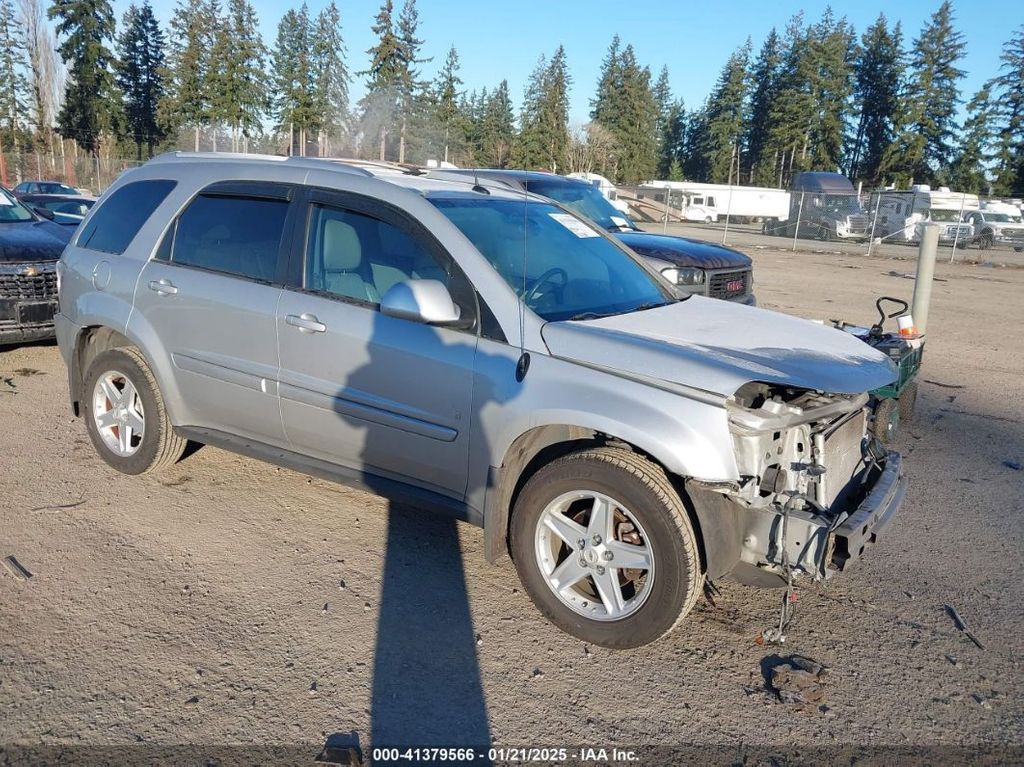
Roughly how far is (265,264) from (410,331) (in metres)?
1.10

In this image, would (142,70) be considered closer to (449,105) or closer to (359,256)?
(449,105)

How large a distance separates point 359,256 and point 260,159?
3.74 feet

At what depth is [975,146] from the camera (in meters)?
65.4

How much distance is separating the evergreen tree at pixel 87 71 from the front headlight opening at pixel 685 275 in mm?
57359

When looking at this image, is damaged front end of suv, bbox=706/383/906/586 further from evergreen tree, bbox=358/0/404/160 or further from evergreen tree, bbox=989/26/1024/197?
evergreen tree, bbox=989/26/1024/197

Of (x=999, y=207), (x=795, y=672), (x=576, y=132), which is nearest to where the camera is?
(x=795, y=672)

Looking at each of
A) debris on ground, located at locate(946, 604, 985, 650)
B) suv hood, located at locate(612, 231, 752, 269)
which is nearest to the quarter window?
debris on ground, located at locate(946, 604, 985, 650)

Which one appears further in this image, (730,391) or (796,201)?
(796,201)

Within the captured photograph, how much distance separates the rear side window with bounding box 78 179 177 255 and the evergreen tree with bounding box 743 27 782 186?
82707 millimetres

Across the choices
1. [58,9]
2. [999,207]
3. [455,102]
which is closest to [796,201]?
[999,207]

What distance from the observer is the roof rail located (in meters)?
4.35

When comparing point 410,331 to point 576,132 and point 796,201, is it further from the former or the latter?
point 576,132

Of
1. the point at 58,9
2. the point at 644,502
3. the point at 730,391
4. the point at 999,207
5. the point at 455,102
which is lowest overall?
the point at 644,502

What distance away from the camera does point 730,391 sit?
3121mm
